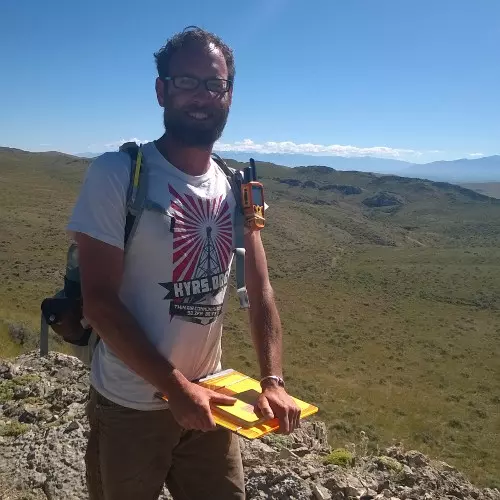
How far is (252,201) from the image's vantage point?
95.6 inches

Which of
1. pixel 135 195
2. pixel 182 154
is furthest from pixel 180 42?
pixel 135 195

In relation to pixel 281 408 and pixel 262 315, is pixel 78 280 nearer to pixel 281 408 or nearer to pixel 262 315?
pixel 262 315

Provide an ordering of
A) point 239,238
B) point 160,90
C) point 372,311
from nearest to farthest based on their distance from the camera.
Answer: point 160,90 < point 239,238 < point 372,311

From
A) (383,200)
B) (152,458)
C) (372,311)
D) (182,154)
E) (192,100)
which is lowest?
(372,311)

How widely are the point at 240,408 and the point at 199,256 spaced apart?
64cm

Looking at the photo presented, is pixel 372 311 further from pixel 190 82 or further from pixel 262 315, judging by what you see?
pixel 190 82

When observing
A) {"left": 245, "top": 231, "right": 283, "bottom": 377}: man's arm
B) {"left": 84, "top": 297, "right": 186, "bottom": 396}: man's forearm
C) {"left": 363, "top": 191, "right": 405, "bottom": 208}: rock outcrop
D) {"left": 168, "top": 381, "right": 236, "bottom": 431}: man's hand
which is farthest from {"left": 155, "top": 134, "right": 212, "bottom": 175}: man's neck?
{"left": 363, "top": 191, "right": 405, "bottom": 208}: rock outcrop

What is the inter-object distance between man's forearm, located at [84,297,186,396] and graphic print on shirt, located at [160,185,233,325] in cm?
22

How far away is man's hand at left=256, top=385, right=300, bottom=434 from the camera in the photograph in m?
2.08

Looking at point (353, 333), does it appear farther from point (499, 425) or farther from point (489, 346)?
point (499, 425)

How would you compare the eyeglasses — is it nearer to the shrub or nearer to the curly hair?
the curly hair

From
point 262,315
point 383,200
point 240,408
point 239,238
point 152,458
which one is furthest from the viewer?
point 383,200

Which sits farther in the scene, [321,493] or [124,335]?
[321,493]

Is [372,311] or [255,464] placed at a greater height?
[255,464]
